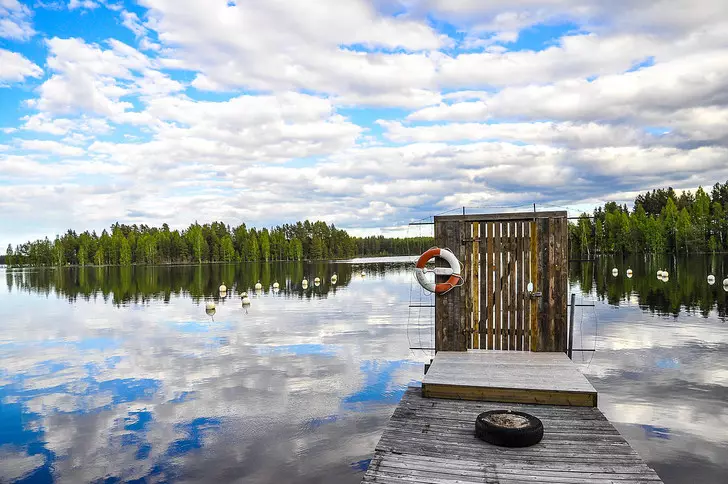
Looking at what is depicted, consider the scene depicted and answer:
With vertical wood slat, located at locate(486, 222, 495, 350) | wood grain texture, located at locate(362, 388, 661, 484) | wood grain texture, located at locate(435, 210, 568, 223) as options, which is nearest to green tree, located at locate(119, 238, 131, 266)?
wood grain texture, located at locate(435, 210, 568, 223)

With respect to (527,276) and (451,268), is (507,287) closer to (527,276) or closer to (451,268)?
(527,276)

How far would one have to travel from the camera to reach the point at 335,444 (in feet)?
31.8

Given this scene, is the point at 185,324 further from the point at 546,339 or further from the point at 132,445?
the point at 546,339

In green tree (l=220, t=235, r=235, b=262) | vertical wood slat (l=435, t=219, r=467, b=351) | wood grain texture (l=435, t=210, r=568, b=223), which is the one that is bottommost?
vertical wood slat (l=435, t=219, r=467, b=351)

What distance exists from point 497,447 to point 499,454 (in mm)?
209

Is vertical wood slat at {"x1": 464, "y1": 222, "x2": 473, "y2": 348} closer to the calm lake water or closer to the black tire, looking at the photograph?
the calm lake water

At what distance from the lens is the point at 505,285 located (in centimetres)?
1102

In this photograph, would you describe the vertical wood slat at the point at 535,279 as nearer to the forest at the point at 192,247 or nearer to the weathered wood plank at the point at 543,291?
the weathered wood plank at the point at 543,291

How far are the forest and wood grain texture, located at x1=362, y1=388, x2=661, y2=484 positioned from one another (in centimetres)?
14997

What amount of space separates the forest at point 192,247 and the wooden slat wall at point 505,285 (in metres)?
147

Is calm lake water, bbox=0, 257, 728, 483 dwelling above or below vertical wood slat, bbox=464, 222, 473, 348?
below

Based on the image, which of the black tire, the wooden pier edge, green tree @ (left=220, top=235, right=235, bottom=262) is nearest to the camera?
the black tire

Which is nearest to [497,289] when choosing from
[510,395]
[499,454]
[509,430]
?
[510,395]

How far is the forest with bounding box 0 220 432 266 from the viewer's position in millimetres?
152750
